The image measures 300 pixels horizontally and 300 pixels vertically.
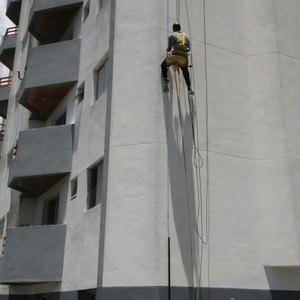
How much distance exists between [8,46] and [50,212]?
1429 cm

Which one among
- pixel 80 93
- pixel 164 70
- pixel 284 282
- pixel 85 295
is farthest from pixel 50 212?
pixel 284 282

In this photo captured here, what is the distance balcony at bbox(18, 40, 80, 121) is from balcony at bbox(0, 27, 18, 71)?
11062 millimetres

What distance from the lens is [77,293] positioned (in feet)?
47.3

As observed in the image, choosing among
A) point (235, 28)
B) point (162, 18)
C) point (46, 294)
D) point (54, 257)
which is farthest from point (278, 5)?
point (46, 294)

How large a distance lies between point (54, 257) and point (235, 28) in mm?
9252

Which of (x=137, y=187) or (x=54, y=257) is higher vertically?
(x=137, y=187)

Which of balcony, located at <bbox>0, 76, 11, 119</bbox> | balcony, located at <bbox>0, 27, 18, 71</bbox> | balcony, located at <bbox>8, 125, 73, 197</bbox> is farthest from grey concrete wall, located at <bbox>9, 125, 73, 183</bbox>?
balcony, located at <bbox>0, 27, 18, 71</bbox>

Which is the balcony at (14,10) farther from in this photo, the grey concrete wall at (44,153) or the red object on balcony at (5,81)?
the grey concrete wall at (44,153)

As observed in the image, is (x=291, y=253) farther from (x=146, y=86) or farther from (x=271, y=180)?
(x=146, y=86)

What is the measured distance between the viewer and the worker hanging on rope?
12.6 m

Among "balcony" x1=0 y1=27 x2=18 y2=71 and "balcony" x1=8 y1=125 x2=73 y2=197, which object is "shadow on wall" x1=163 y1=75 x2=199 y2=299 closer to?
"balcony" x1=8 y1=125 x2=73 y2=197

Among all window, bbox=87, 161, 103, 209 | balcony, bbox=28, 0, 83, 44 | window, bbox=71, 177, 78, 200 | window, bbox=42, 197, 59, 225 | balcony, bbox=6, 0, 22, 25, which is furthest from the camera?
balcony, bbox=6, 0, 22, 25

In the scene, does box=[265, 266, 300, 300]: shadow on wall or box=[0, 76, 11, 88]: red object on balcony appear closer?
box=[265, 266, 300, 300]: shadow on wall

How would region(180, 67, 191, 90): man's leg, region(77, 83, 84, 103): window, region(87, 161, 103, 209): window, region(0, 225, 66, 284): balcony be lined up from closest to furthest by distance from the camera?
1. region(180, 67, 191, 90): man's leg
2. region(87, 161, 103, 209): window
3. region(0, 225, 66, 284): balcony
4. region(77, 83, 84, 103): window
